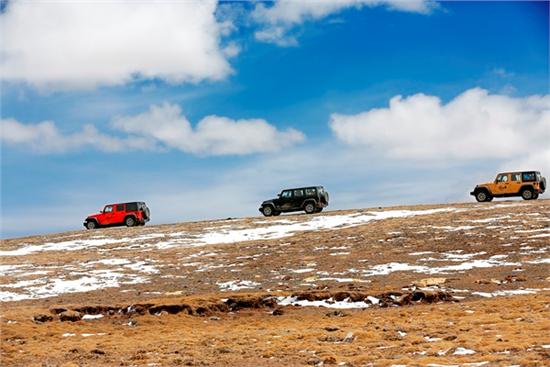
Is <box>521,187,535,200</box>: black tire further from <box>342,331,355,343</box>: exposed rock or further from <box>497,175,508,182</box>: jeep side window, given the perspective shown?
<box>342,331,355,343</box>: exposed rock

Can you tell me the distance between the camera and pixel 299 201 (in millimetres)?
44469

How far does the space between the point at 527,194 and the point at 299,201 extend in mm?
16844

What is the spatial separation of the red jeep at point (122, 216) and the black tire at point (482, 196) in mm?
26101

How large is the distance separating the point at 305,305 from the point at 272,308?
3.61 ft

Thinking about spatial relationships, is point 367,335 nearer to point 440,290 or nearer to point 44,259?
point 440,290

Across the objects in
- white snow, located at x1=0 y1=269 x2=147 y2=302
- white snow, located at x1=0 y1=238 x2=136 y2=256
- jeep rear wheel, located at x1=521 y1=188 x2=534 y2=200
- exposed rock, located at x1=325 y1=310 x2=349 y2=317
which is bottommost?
exposed rock, located at x1=325 y1=310 x2=349 y2=317

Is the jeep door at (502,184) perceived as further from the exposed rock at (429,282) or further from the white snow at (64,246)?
the white snow at (64,246)

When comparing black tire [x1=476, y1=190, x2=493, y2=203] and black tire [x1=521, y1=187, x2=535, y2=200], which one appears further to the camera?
black tire [x1=476, y1=190, x2=493, y2=203]

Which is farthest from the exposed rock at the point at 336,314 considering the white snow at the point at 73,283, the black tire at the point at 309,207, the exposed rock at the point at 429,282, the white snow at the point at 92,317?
the black tire at the point at 309,207

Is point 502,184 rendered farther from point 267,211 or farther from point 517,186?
point 267,211

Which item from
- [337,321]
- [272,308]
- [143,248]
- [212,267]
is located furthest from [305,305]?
[143,248]

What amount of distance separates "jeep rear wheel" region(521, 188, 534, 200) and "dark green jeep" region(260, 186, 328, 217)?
1454 cm

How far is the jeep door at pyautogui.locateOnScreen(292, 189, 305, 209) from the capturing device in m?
44.4

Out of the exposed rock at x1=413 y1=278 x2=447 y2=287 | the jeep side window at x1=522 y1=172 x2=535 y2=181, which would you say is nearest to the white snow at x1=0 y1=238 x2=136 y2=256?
the exposed rock at x1=413 y1=278 x2=447 y2=287
